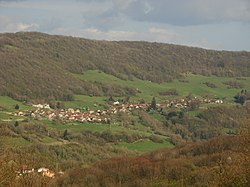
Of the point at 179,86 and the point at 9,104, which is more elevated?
the point at 179,86

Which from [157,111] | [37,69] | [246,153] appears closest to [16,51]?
[37,69]

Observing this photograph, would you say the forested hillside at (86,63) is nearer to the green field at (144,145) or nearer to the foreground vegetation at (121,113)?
the foreground vegetation at (121,113)

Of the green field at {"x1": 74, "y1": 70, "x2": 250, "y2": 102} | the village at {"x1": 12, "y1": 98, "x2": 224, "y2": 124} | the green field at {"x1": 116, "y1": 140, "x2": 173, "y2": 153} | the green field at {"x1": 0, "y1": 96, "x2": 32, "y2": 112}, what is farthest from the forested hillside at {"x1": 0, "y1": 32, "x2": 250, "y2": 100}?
the green field at {"x1": 116, "y1": 140, "x2": 173, "y2": 153}

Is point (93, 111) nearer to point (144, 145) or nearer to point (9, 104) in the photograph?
point (9, 104)

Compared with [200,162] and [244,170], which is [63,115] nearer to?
[200,162]

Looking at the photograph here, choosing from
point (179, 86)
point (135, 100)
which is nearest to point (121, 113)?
point (135, 100)
